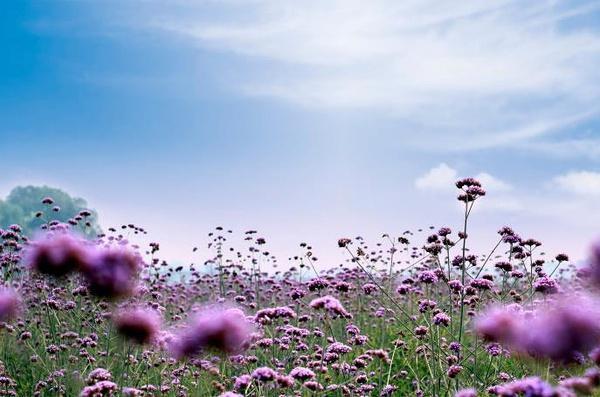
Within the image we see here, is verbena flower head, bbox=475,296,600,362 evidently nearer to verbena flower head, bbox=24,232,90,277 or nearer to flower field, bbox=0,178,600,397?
flower field, bbox=0,178,600,397

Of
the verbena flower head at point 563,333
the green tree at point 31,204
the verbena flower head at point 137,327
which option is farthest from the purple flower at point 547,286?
the green tree at point 31,204

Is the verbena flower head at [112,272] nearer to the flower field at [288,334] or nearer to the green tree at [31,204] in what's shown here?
the flower field at [288,334]

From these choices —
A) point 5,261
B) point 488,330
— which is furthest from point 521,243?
point 5,261

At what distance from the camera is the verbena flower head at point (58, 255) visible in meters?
2.41

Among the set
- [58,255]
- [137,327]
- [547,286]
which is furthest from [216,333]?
[547,286]

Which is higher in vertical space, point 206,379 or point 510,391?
point 510,391

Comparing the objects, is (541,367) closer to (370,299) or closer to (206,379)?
(206,379)

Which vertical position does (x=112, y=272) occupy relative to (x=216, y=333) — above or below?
above

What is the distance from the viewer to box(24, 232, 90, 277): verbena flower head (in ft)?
7.91

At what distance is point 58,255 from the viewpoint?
2.43m

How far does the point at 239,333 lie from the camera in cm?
242

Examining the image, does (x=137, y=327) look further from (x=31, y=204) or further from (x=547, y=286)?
(x=31, y=204)

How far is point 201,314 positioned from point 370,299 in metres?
13.1

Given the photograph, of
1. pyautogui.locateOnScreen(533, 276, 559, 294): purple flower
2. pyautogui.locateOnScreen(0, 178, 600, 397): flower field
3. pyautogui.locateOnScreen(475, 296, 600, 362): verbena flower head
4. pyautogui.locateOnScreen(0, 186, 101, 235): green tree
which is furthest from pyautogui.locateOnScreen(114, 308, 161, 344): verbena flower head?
pyautogui.locateOnScreen(0, 186, 101, 235): green tree
